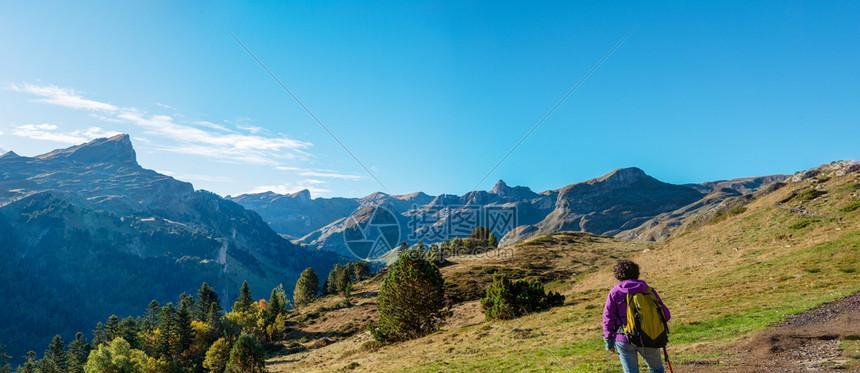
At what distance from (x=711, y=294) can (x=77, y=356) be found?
149m

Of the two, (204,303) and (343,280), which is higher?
(343,280)

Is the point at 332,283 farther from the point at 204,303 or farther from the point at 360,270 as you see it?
the point at 204,303

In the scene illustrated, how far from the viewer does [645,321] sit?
34.7 ft

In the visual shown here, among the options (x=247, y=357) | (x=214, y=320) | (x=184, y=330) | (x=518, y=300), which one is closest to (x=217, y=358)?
(x=184, y=330)

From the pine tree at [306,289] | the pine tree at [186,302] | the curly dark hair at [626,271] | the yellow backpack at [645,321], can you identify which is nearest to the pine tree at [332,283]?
the pine tree at [306,289]

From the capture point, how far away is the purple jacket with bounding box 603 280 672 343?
10.9 meters

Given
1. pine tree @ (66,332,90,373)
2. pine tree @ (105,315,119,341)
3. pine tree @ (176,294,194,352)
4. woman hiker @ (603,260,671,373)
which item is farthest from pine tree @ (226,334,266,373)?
pine tree @ (105,315,119,341)

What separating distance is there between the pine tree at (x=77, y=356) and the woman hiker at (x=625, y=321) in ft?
473

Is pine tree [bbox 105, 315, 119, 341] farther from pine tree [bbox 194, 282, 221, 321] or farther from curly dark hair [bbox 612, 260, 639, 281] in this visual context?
curly dark hair [bbox 612, 260, 639, 281]

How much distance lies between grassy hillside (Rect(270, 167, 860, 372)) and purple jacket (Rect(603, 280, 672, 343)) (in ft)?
29.2

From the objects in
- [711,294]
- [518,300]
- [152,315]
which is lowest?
[152,315]

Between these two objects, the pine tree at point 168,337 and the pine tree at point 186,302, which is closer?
the pine tree at point 168,337

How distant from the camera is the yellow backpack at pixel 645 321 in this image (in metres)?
10.6

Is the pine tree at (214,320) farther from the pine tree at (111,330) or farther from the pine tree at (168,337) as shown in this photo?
the pine tree at (111,330)
